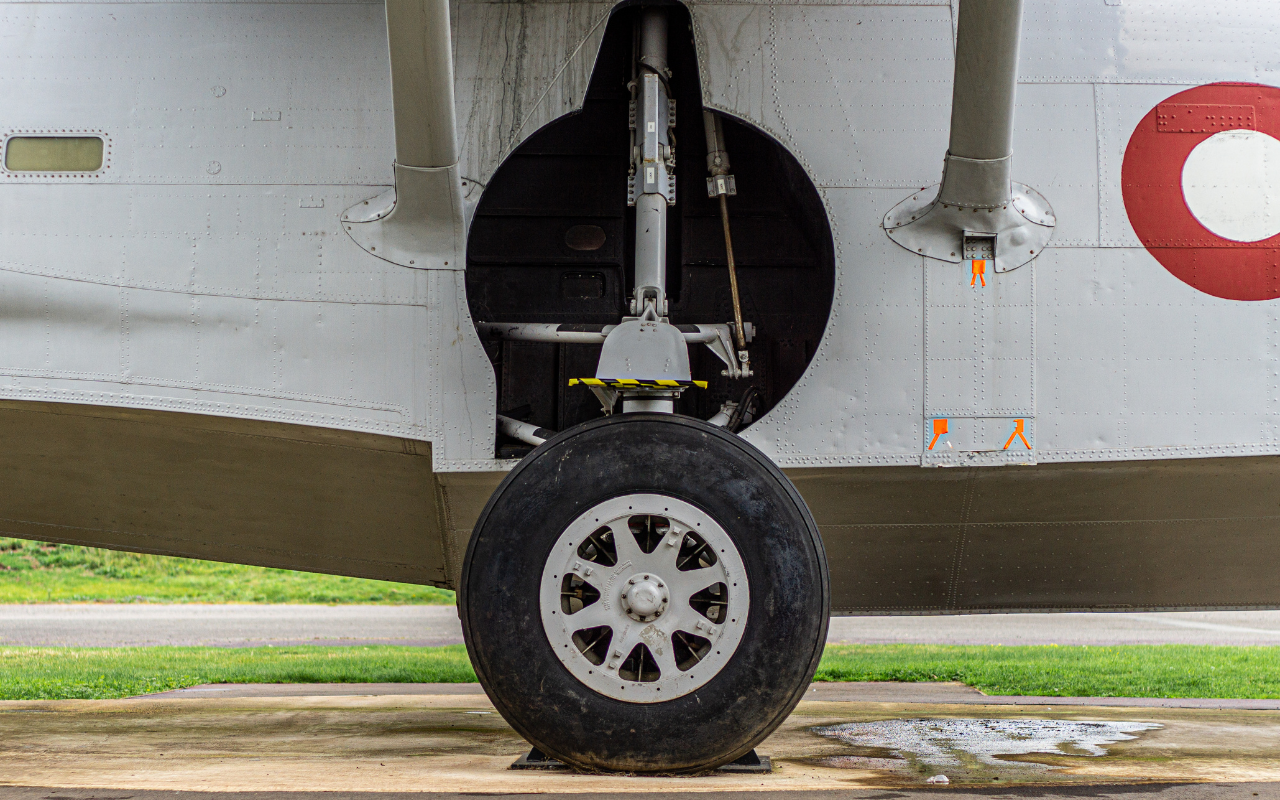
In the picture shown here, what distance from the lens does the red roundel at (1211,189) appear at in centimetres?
392

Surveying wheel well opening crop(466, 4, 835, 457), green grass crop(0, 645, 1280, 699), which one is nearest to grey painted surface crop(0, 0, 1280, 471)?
wheel well opening crop(466, 4, 835, 457)

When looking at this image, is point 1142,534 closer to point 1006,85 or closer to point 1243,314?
point 1243,314

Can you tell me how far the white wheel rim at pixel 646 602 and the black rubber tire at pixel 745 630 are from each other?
0.12 ft

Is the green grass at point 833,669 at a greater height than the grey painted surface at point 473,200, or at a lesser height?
lesser

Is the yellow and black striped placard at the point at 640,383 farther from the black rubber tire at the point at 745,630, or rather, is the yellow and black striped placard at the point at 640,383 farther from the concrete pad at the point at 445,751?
the concrete pad at the point at 445,751

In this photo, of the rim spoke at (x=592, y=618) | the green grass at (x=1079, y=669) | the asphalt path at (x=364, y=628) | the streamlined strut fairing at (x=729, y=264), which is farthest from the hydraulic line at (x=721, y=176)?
the asphalt path at (x=364, y=628)

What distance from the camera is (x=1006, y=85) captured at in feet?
11.3

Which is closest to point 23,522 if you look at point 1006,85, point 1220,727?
point 1006,85

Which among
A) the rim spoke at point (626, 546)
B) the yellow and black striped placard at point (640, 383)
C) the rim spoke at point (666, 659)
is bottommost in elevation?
the rim spoke at point (666, 659)

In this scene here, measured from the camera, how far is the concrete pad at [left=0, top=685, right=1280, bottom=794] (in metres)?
3.35

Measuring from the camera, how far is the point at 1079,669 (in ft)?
29.7

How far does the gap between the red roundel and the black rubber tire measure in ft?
6.40

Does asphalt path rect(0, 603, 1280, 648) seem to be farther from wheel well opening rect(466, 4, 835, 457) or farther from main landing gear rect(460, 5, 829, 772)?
main landing gear rect(460, 5, 829, 772)

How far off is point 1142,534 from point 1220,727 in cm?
185
